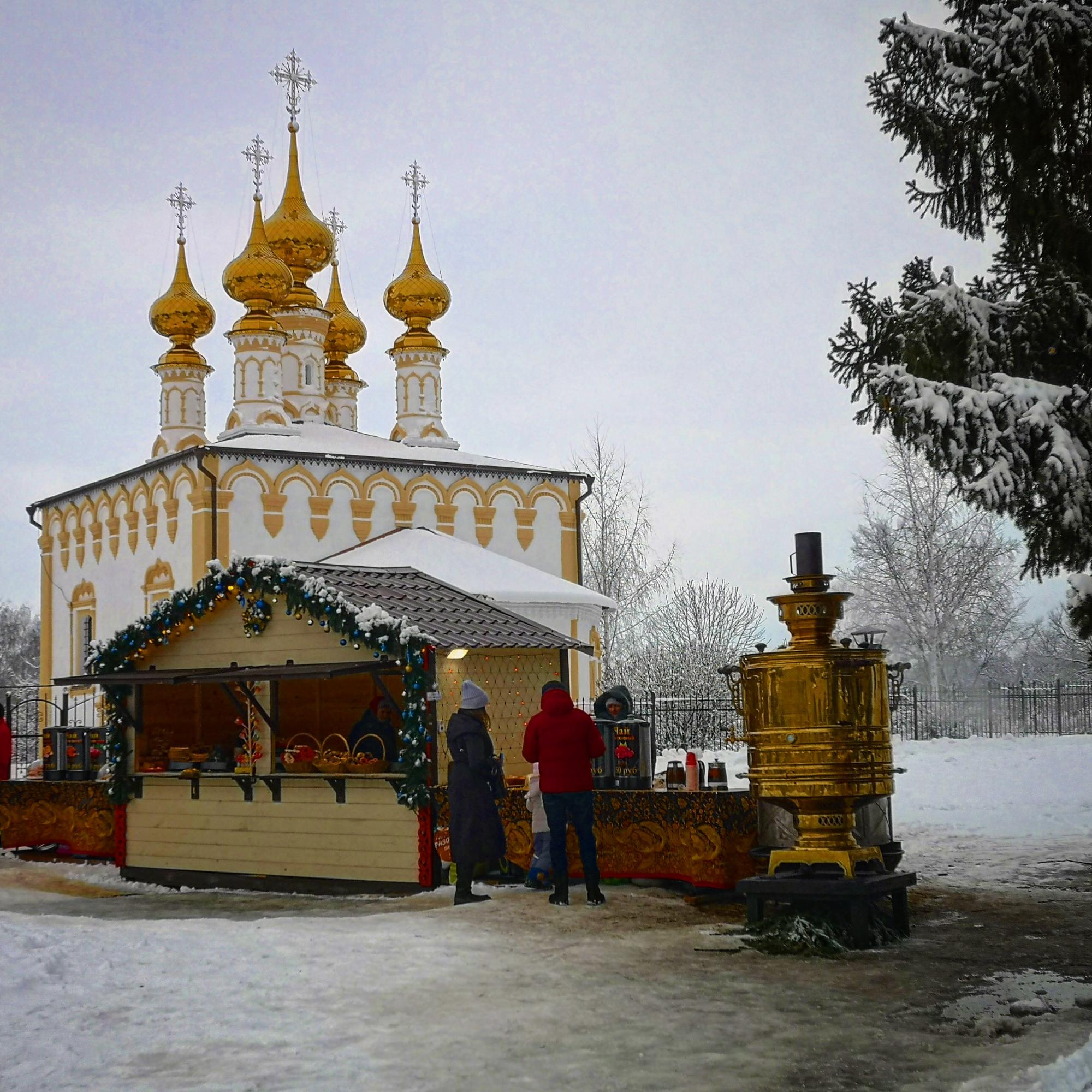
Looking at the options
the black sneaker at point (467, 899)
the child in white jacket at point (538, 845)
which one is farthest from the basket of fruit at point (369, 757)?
the black sneaker at point (467, 899)

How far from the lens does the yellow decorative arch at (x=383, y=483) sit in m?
29.0

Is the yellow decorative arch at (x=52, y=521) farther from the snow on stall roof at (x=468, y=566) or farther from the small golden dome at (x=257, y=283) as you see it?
the snow on stall roof at (x=468, y=566)

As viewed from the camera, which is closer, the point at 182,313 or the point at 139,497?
the point at 139,497

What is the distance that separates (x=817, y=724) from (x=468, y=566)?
17.4 meters

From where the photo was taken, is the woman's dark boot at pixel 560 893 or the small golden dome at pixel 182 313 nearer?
the woman's dark boot at pixel 560 893

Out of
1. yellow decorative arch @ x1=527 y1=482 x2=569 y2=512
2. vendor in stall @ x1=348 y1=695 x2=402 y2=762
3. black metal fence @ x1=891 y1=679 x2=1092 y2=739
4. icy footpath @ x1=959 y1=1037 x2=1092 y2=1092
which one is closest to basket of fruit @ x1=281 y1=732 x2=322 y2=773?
vendor in stall @ x1=348 y1=695 x2=402 y2=762

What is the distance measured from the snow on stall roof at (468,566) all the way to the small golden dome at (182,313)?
26.8 feet

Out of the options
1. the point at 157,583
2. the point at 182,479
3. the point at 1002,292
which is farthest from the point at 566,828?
the point at 157,583

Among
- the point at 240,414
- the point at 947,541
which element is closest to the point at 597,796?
the point at 240,414

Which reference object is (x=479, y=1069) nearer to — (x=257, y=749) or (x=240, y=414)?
(x=257, y=749)

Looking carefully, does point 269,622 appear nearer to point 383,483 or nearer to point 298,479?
point 298,479

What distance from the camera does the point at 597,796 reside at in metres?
11.9

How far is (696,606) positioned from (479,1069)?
34358 mm

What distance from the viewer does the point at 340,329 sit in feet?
124
